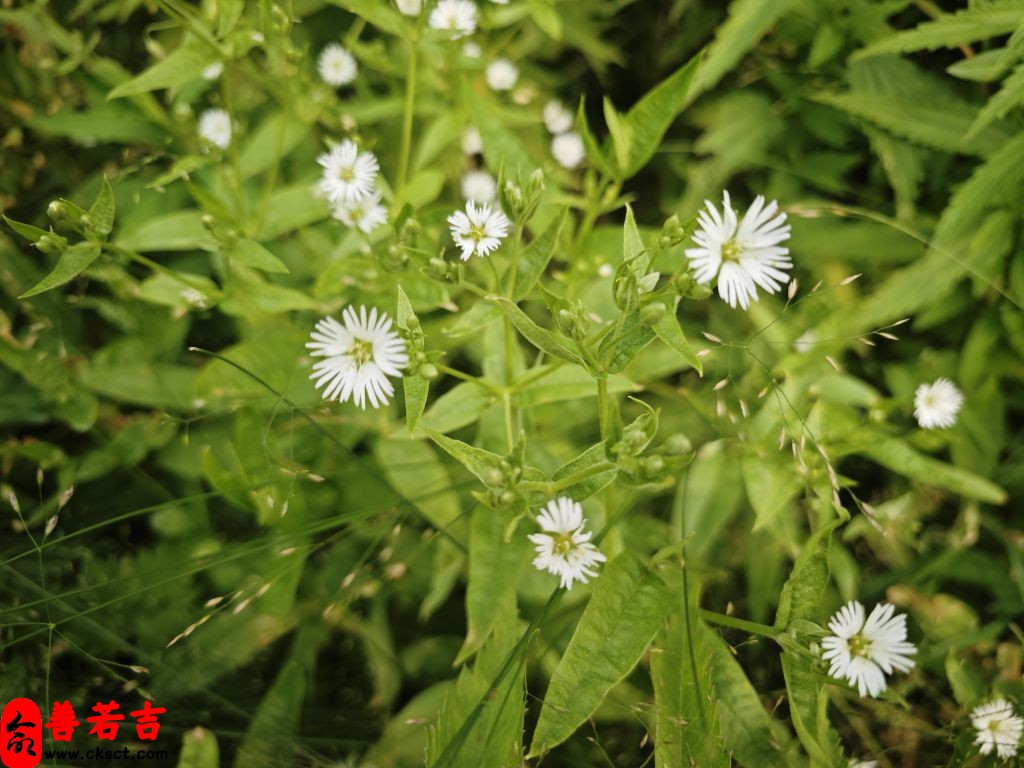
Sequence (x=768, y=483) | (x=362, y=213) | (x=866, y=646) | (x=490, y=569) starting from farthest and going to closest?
(x=362, y=213), (x=768, y=483), (x=490, y=569), (x=866, y=646)

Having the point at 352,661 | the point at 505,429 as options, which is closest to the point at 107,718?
the point at 352,661

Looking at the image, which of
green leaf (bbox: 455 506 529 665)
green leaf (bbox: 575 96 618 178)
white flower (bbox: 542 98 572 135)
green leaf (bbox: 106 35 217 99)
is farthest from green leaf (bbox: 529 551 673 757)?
white flower (bbox: 542 98 572 135)

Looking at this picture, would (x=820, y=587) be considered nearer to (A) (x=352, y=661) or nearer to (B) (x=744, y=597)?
(B) (x=744, y=597)

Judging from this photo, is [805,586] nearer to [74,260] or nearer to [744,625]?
[744,625]

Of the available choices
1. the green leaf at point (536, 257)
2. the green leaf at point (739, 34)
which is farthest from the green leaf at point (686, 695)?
the green leaf at point (739, 34)

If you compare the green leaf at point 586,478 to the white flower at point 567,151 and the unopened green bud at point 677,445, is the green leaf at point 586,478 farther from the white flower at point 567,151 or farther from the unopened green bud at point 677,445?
the white flower at point 567,151

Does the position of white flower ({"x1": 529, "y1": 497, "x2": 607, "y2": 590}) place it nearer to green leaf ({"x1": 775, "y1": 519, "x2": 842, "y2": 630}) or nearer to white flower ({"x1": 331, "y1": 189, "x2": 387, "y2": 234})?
green leaf ({"x1": 775, "y1": 519, "x2": 842, "y2": 630})

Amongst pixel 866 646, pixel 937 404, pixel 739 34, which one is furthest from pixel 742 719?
pixel 739 34
